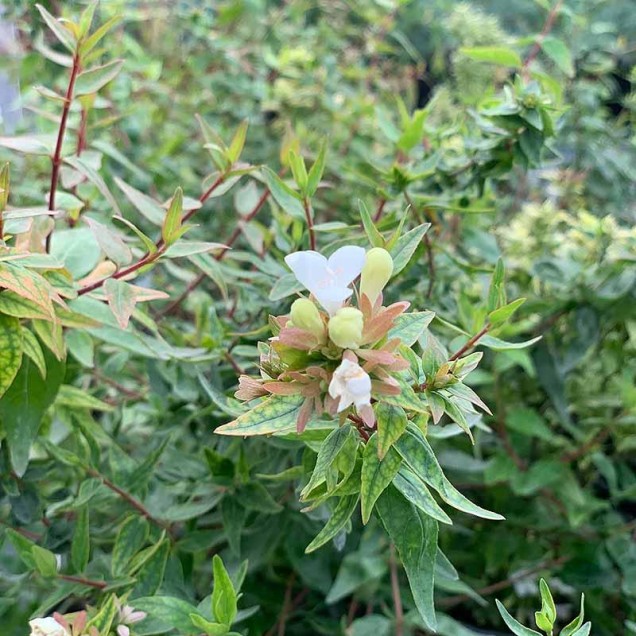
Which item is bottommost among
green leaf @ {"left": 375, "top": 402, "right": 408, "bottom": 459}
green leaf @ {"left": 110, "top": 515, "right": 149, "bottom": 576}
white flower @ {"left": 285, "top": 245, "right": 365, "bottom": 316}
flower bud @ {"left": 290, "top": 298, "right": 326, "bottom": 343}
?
green leaf @ {"left": 110, "top": 515, "right": 149, "bottom": 576}

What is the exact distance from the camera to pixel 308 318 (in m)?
0.31

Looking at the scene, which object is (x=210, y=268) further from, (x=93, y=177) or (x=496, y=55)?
(x=496, y=55)

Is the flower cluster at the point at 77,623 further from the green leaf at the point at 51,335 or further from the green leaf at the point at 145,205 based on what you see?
the green leaf at the point at 145,205

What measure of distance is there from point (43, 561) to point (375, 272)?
30cm

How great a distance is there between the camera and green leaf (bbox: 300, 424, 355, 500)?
32cm

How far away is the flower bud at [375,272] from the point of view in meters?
0.33

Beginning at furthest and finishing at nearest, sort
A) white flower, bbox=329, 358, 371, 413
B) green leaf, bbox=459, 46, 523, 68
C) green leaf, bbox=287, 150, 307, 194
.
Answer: green leaf, bbox=459, 46, 523, 68 < green leaf, bbox=287, 150, 307, 194 < white flower, bbox=329, 358, 371, 413

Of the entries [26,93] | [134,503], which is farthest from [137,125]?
[134,503]

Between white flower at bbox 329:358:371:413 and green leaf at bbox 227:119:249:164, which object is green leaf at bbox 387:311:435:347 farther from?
green leaf at bbox 227:119:249:164

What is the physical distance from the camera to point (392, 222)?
56 cm

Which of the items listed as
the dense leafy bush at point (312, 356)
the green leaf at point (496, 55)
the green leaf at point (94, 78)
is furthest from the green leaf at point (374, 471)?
the green leaf at point (496, 55)

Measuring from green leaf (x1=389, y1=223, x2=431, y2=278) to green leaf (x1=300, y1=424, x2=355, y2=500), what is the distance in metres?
0.10

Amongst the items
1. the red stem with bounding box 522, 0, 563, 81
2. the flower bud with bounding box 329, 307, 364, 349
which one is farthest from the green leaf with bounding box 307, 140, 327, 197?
the red stem with bounding box 522, 0, 563, 81

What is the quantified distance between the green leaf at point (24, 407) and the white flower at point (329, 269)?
0.80 ft
